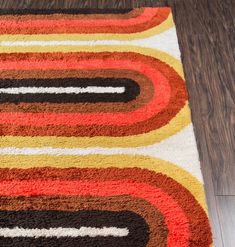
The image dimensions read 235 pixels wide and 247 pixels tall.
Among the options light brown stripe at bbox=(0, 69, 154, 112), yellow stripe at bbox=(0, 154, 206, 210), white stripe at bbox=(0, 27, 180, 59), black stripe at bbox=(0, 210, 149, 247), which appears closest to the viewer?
black stripe at bbox=(0, 210, 149, 247)

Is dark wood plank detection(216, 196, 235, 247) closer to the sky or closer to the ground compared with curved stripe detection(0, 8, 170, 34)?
closer to the ground

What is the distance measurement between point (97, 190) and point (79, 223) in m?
0.10

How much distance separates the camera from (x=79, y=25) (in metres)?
1.34

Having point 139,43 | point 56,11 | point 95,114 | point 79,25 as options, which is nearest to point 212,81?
point 139,43

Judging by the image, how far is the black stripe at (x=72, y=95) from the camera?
1158 mm

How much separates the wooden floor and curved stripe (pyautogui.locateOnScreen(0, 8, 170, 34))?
0.32ft

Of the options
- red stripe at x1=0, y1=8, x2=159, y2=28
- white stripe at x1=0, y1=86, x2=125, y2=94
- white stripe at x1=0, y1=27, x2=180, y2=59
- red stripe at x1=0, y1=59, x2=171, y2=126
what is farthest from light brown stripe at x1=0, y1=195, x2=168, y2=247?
red stripe at x1=0, y1=8, x2=159, y2=28

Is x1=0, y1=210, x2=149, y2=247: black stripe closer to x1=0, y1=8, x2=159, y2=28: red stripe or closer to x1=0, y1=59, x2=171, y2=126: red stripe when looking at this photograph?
x1=0, y1=59, x2=171, y2=126: red stripe

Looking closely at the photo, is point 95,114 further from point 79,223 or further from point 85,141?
point 79,223

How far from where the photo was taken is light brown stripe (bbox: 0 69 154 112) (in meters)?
1.14

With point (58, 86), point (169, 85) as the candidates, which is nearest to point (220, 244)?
point (169, 85)

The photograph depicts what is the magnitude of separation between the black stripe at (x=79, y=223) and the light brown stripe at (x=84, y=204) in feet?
0.04

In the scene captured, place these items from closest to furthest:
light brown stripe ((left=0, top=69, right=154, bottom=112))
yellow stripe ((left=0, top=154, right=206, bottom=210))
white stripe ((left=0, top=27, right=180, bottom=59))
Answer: yellow stripe ((left=0, top=154, right=206, bottom=210)), light brown stripe ((left=0, top=69, right=154, bottom=112)), white stripe ((left=0, top=27, right=180, bottom=59))

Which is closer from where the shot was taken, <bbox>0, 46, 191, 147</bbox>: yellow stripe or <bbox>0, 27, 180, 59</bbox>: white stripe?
<bbox>0, 46, 191, 147</bbox>: yellow stripe
